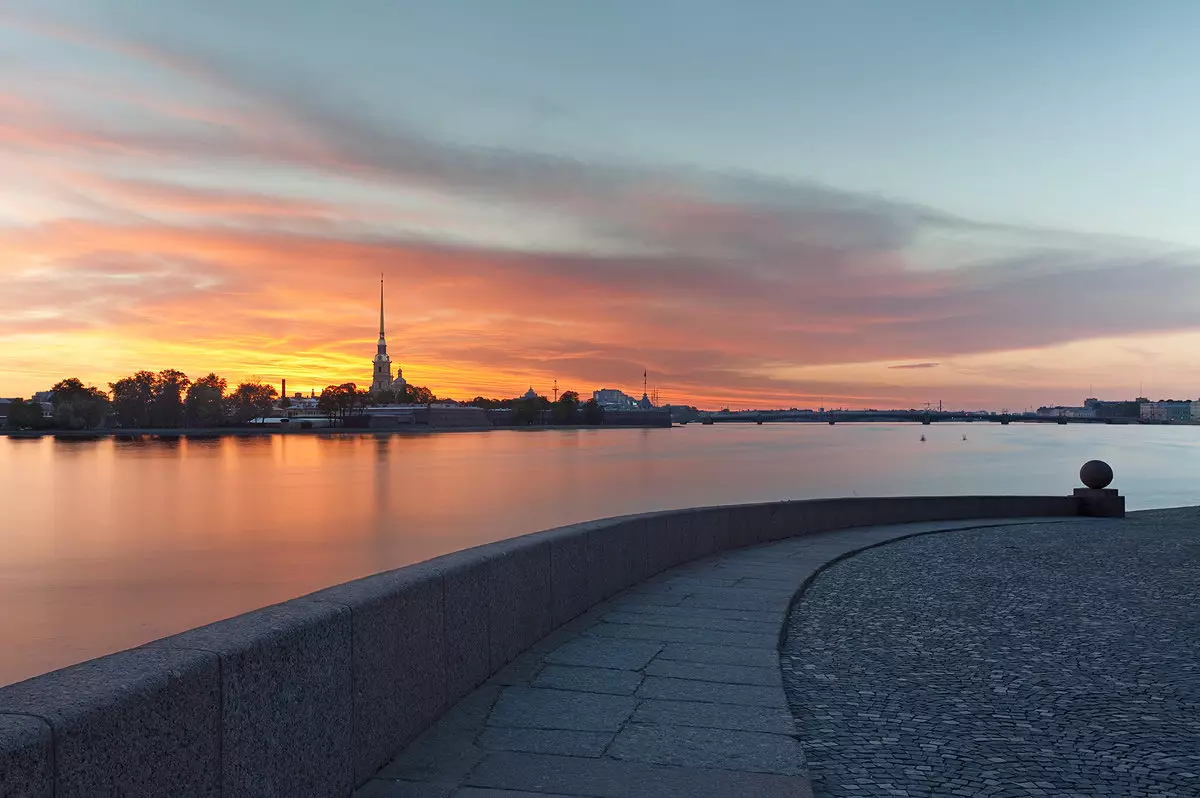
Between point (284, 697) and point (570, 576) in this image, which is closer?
point (284, 697)

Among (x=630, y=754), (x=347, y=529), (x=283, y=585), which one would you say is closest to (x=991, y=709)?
(x=630, y=754)

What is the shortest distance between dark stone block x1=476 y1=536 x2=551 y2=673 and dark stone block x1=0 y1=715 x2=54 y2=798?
347cm

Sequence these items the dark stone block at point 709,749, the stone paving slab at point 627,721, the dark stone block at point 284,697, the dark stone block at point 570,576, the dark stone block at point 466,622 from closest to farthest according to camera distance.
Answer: the dark stone block at point 284,697 < the stone paving slab at point 627,721 < the dark stone block at point 709,749 < the dark stone block at point 466,622 < the dark stone block at point 570,576

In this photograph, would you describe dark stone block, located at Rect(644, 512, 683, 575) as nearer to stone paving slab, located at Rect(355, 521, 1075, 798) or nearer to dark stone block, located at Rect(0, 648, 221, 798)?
stone paving slab, located at Rect(355, 521, 1075, 798)

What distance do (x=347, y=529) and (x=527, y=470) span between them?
4351 cm

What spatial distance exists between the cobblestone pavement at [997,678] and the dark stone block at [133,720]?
2818mm

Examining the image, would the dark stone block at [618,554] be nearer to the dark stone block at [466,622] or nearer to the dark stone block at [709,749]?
the dark stone block at [466,622]

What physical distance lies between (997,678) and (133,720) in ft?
18.5

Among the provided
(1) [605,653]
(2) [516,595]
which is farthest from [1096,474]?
(2) [516,595]

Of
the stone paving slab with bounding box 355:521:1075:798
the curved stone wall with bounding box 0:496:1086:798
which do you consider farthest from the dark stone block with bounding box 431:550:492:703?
the stone paving slab with bounding box 355:521:1075:798

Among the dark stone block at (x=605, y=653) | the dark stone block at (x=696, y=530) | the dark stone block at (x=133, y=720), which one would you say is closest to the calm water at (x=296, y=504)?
the dark stone block at (x=696, y=530)

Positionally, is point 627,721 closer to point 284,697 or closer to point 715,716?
point 715,716

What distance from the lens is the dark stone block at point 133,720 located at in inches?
106

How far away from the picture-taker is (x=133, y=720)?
9.49ft
